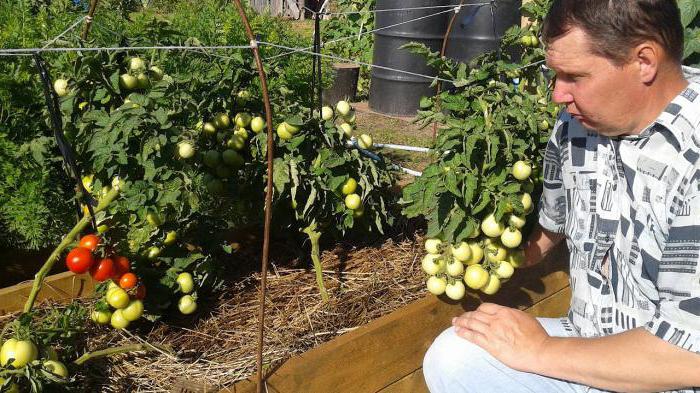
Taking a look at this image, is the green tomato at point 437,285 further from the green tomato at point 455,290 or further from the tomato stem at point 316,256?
the tomato stem at point 316,256

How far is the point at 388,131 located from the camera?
18.2ft

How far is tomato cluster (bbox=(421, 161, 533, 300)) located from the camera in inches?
81.0

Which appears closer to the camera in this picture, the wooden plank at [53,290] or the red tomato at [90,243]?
the red tomato at [90,243]

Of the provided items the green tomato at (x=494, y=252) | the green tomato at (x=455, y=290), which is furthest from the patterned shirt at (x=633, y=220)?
the green tomato at (x=455, y=290)

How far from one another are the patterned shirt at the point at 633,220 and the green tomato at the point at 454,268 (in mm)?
324

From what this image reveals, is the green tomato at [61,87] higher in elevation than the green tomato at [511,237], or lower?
higher

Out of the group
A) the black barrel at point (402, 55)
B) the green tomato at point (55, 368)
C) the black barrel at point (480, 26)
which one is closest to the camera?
the green tomato at point (55, 368)

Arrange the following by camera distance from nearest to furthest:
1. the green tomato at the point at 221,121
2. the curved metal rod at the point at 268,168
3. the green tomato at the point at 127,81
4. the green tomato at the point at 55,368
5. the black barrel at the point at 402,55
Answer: the curved metal rod at the point at 268,168, the green tomato at the point at 55,368, the green tomato at the point at 127,81, the green tomato at the point at 221,121, the black barrel at the point at 402,55

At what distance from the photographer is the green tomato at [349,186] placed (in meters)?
2.27

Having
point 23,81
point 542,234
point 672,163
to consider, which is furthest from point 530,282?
point 23,81

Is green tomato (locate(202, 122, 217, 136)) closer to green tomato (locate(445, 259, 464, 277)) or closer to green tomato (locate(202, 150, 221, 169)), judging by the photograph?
green tomato (locate(202, 150, 221, 169))

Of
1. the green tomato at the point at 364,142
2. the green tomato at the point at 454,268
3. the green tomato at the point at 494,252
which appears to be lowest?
the green tomato at the point at 454,268

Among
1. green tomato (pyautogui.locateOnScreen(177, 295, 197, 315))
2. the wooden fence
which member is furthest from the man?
the wooden fence

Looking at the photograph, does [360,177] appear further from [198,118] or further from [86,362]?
[86,362]
